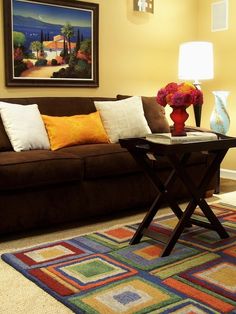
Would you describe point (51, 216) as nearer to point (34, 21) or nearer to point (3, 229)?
point (3, 229)

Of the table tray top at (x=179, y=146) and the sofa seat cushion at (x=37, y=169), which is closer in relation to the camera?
the table tray top at (x=179, y=146)

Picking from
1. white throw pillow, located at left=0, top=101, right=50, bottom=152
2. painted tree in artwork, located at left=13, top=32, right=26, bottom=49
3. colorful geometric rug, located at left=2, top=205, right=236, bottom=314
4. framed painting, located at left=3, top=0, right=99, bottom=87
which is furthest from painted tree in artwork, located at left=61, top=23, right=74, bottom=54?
colorful geometric rug, located at left=2, top=205, right=236, bottom=314

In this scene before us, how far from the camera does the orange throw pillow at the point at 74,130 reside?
335cm

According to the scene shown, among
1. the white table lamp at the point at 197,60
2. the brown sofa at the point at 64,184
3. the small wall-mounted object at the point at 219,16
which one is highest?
the small wall-mounted object at the point at 219,16

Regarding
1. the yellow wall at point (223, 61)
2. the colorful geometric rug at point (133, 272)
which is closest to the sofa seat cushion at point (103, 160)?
the colorful geometric rug at point (133, 272)

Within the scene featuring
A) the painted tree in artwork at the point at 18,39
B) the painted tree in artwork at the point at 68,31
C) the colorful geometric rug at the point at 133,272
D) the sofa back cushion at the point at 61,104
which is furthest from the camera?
the painted tree in artwork at the point at 68,31

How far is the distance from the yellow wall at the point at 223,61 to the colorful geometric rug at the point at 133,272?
7.39ft

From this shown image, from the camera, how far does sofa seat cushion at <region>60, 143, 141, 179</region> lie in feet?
10.0

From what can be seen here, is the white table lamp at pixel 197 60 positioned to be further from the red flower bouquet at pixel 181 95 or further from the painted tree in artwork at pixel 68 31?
the red flower bouquet at pixel 181 95

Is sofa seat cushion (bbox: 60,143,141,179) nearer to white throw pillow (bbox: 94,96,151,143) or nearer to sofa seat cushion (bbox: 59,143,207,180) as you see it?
sofa seat cushion (bbox: 59,143,207,180)

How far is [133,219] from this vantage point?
3.27 meters

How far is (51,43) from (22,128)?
3.59ft

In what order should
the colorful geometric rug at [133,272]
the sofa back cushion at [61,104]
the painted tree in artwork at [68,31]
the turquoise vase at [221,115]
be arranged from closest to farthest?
the colorful geometric rug at [133,272] → the sofa back cushion at [61,104] → the painted tree in artwork at [68,31] → the turquoise vase at [221,115]

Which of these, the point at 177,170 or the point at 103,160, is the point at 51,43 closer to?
the point at 103,160
